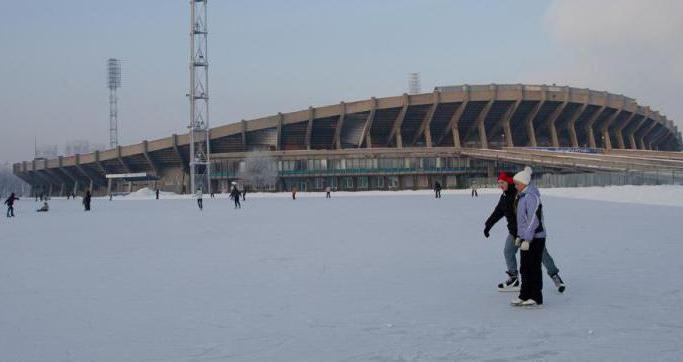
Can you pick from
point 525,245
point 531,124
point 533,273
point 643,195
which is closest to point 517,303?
point 533,273

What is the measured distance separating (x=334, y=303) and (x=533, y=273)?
6.51 feet

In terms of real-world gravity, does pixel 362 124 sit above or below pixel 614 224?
above

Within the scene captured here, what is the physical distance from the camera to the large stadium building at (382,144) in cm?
7819

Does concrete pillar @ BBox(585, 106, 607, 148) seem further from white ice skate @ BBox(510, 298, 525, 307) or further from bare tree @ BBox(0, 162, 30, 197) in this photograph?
bare tree @ BBox(0, 162, 30, 197)

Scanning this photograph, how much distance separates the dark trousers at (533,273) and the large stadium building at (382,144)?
68.4 m

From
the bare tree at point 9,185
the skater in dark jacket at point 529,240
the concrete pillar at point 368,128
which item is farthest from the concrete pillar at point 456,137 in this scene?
the bare tree at point 9,185

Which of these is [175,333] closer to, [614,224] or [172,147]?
[614,224]

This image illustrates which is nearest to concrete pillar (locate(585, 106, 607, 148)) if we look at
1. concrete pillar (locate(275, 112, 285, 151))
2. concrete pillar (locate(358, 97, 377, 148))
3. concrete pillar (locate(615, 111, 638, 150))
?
concrete pillar (locate(615, 111, 638, 150))

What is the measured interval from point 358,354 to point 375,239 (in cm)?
881

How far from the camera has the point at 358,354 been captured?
431cm

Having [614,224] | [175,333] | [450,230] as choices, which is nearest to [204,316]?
[175,333]

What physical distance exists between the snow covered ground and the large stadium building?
2553 inches

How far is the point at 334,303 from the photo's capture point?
6.26 m

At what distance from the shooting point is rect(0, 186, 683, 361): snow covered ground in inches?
176
